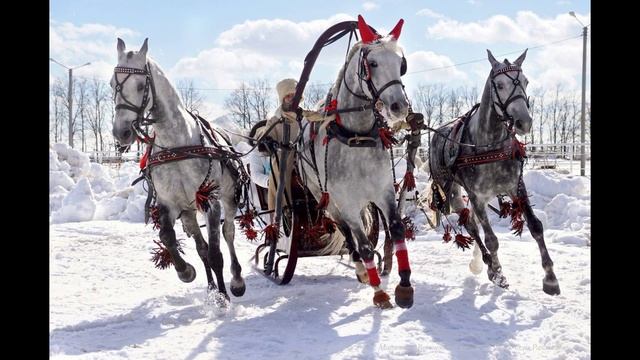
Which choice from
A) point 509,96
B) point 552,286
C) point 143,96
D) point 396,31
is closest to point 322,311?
point 552,286

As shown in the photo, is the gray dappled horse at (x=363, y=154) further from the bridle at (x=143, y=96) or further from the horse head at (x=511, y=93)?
the bridle at (x=143, y=96)

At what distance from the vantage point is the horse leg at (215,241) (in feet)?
18.7

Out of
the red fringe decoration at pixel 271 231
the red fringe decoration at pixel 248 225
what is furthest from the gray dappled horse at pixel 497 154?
the red fringe decoration at pixel 248 225

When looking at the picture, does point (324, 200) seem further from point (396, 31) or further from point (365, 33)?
point (396, 31)

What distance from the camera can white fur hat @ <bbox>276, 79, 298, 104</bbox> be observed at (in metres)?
6.83

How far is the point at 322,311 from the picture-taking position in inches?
217

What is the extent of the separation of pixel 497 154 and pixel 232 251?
3121 millimetres

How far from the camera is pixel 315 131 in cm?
607

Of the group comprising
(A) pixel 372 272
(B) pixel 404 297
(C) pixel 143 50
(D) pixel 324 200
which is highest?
(C) pixel 143 50

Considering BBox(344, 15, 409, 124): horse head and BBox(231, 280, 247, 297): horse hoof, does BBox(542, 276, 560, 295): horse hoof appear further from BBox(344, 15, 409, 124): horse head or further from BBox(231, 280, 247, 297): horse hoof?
BBox(231, 280, 247, 297): horse hoof

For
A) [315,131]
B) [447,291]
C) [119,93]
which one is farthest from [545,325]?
[119,93]

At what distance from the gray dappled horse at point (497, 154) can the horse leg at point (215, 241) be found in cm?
261
